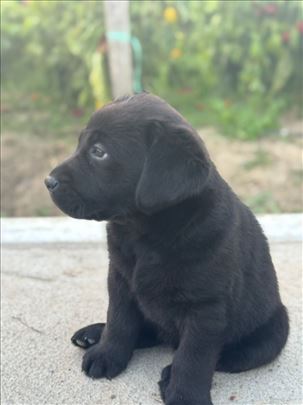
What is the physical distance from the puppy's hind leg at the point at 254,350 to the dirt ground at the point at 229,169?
1.78 m

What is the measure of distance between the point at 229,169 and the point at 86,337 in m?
2.31

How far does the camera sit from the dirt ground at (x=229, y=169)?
4.32m

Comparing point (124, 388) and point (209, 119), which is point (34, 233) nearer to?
point (124, 388)

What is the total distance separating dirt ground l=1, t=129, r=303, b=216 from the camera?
4316 millimetres

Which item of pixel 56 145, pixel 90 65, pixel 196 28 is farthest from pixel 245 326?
pixel 196 28

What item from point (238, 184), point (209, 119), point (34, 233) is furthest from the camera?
point (209, 119)

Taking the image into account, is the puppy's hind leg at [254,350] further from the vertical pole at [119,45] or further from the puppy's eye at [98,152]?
the vertical pole at [119,45]

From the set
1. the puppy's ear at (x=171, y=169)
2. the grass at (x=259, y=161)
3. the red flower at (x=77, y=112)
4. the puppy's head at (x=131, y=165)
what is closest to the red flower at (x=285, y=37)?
the grass at (x=259, y=161)

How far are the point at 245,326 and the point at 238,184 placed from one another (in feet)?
7.28

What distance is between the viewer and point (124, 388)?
242 cm

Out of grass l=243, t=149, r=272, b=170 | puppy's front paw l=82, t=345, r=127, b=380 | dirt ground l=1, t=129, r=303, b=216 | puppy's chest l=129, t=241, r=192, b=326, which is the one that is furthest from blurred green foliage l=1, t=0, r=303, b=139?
puppy's chest l=129, t=241, r=192, b=326

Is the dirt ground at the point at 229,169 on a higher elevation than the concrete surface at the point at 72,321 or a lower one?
lower

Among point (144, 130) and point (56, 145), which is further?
point (56, 145)

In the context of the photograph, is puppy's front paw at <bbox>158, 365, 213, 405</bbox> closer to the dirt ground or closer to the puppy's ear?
the puppy's ear
